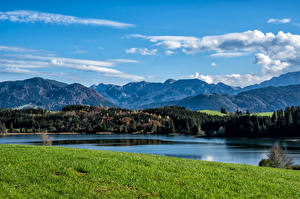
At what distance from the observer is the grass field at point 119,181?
1590cm

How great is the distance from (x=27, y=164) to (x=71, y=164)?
285cm

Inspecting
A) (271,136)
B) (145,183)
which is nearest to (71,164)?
(145,183)

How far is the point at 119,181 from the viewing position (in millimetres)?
17906

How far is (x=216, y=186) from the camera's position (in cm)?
1848

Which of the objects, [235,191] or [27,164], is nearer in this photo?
[235,191]

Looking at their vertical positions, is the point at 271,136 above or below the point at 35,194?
below

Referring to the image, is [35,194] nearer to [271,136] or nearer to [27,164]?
[27,164]

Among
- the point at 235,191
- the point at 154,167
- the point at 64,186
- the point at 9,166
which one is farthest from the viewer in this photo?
the point at 154,167

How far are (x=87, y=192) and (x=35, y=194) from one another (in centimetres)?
249

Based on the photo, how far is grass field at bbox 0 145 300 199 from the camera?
15.9 metres

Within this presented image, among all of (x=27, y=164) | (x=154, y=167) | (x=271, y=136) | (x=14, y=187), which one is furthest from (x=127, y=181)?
(x=271, y=136)

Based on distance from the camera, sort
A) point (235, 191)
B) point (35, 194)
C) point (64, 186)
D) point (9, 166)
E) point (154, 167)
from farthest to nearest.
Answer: point (154, 167)
point (9, 166)
point (235, 191)
point (64, 186)
point (35, 194)

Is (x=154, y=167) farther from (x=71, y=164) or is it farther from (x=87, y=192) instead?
(x=87, y=192)

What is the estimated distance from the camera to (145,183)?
17781 millimetres
